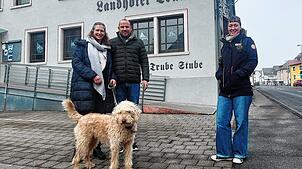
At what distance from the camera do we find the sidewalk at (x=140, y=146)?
15.8 feet

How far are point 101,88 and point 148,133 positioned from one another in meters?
2.81

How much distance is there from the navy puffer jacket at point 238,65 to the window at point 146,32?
394 inches

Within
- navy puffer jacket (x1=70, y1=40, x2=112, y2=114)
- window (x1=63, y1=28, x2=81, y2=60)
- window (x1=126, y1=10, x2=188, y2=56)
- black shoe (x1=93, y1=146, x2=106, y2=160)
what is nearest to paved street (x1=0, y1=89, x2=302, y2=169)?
black shoe (x1=93, y1=146, x2=106, y2=160)

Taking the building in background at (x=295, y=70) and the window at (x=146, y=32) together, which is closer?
the window at (x=146, y=32)

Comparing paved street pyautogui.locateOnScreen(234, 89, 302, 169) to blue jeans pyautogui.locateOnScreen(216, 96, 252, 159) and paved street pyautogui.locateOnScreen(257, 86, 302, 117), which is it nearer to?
blue jeans pyautogui.locateOnScreen(216, 96, 252, 159)

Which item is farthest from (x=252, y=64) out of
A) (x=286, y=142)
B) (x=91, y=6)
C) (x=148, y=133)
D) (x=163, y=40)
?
(x=91, y=6)

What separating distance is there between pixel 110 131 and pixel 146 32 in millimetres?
11304

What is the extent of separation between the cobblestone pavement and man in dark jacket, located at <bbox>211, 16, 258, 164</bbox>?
327mm

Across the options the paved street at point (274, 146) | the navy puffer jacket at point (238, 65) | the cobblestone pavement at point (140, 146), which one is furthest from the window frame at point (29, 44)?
the navy puffer jacket at point (238, 65)

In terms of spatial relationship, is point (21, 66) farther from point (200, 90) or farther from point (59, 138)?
point (59, 138)

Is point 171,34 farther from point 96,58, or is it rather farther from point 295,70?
point 295,70

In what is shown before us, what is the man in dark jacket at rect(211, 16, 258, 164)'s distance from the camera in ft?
15.9

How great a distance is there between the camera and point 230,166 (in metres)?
4.57

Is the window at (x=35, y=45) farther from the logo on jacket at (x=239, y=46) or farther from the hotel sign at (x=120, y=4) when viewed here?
the logo on jacket at (x=239, y=46)
